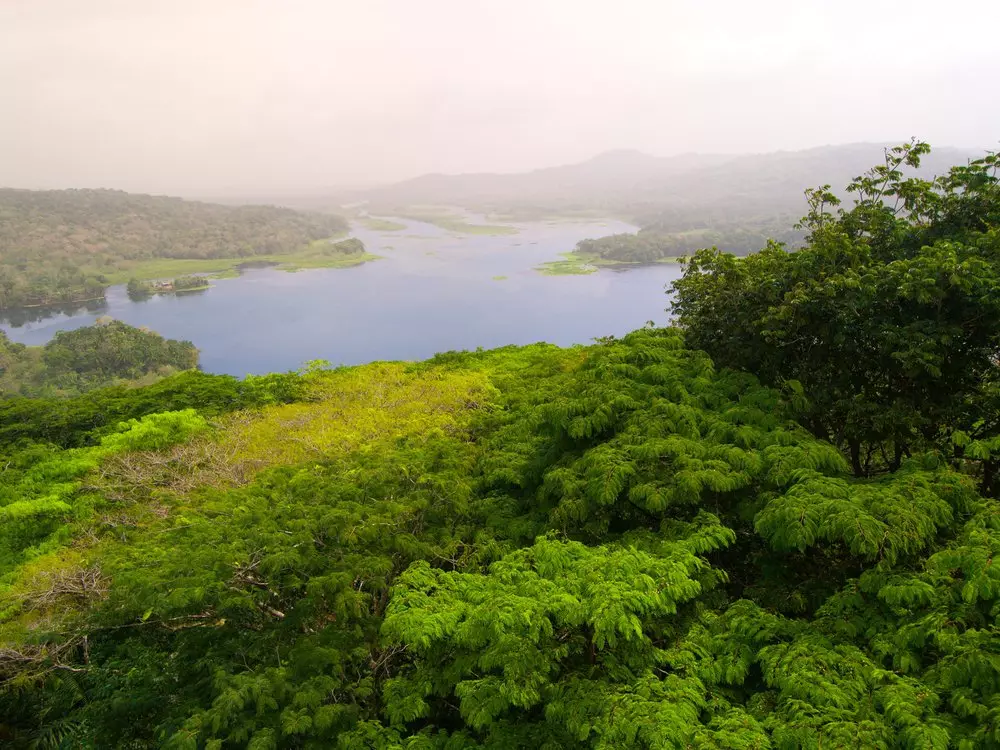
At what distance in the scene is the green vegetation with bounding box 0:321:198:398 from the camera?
34.9m

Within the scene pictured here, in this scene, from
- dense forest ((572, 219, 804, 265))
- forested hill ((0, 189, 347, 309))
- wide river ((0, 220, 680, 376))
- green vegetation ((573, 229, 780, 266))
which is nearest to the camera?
wide river ((0, 220, 680, 376))

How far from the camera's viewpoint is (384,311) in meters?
53.6

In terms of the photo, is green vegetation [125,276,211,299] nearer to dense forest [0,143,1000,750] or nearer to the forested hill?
the forested hill

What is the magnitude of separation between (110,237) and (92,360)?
69954 millimetres

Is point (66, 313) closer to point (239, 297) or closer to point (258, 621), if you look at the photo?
point (239, 297)

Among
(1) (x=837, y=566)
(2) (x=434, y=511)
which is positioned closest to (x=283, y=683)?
(2) (x=434, y=511)

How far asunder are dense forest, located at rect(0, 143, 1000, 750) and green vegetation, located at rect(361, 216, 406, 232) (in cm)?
11481

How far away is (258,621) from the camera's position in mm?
4625

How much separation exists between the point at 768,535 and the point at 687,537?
0.57 metres

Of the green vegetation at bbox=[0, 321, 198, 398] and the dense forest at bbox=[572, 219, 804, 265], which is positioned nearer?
the green vegetation at bbox=[0, 321, 198, 398]

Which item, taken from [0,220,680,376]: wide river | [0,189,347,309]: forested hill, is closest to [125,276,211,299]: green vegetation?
[0,220,680,376]: wide river

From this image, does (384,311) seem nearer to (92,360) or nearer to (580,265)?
(92,360)

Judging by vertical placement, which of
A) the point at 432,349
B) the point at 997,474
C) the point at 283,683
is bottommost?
the point at 432,349

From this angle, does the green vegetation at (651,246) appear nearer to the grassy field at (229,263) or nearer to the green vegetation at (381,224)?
the grassy field at (229,263)
